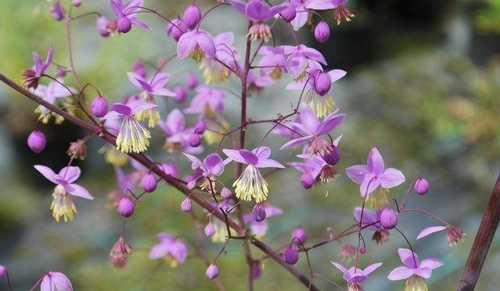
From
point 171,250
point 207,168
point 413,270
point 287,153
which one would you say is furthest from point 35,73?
point 287,153

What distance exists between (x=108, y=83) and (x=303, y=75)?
8.26ft

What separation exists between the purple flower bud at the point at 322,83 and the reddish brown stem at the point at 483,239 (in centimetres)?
17

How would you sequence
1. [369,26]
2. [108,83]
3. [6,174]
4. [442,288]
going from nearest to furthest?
[442,288]
[108,83]
[6,174]
[369,26]

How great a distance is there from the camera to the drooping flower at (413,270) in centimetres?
79

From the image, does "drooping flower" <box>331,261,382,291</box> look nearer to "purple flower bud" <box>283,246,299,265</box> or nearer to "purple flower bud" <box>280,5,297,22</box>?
"purple flower bud" <box>283,246,299,265</box>

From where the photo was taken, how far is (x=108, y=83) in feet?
10.6

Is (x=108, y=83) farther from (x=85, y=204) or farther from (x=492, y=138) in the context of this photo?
(x=492, y=138)

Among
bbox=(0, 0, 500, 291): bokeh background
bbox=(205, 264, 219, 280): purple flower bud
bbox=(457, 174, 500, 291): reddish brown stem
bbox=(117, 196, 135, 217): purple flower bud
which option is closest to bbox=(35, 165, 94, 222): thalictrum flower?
bbox=(117, 196, 135, 217): purple flower bud

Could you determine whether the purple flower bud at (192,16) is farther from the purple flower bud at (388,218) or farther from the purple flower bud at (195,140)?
the purple flower bud at (388,218)

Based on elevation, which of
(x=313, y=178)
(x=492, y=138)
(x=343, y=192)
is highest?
(x=313, y=178)

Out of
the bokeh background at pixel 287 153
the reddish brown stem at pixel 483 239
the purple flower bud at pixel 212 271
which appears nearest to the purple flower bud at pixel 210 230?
the purple flower bud at pixel 212 271

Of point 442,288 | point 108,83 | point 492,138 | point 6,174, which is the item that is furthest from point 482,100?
point 6,174

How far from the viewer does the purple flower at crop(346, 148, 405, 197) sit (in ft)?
2.56

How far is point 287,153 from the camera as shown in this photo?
2549 millimetres
